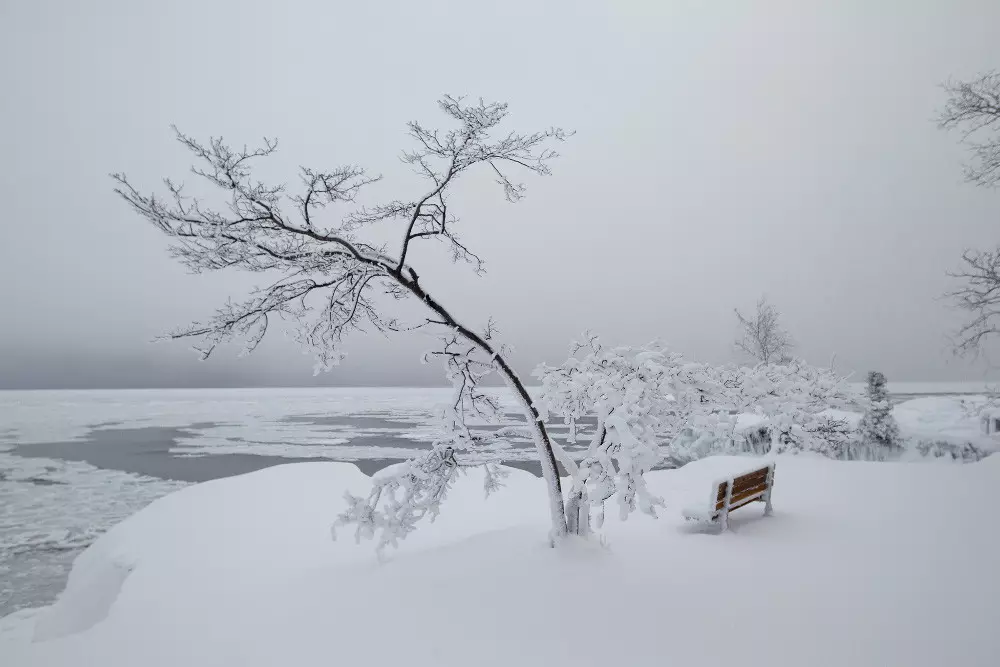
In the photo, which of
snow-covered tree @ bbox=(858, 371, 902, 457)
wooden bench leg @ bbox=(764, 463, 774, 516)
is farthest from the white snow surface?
snow-covered tree @ bbox=(858, 371, 902, 457)

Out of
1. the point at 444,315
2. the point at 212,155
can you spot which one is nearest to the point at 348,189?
the point at 212,155

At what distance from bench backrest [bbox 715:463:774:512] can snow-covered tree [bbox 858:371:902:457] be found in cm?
1630

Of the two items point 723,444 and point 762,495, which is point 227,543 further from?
point 723,444

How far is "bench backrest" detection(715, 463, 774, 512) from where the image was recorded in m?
7.13

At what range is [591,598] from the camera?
491 centimetres

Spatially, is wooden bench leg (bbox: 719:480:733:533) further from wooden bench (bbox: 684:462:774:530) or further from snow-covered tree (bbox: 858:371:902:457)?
snow-covered tree (bbox: 858:371:902:457)

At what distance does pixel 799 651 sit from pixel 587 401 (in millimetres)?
3356

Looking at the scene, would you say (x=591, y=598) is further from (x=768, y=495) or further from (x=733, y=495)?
(x=768, y=495)

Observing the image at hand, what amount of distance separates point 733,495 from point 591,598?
144 inches

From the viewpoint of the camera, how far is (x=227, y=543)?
9.84 meters

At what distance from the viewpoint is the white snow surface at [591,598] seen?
4125 mm

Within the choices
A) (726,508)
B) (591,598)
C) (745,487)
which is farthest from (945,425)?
(591,598)

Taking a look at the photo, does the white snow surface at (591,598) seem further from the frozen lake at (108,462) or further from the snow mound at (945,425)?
the snow mound at (945,425)

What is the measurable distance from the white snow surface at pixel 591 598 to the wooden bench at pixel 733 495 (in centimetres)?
31
